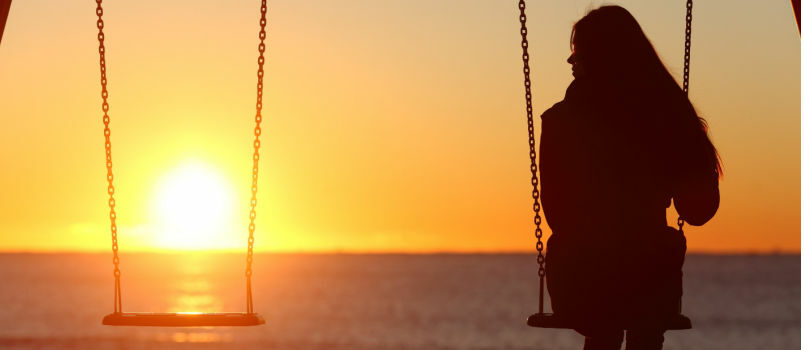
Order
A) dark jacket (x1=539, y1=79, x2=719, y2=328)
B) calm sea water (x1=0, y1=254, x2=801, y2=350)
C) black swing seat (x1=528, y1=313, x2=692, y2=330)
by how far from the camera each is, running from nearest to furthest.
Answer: dark jacket (x1=539, y1=79, x2=719, y2=328) < black swing seat (x1=528, y1=313, x2=692, y2=330) < calm sea water (x1=0, y1=254, x2=801, y2=350)

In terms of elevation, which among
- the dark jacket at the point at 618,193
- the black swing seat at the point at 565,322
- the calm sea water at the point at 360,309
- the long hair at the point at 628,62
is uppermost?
the long hair at the point at 628,62

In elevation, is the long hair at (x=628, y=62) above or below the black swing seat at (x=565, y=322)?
above

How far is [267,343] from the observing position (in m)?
31.9

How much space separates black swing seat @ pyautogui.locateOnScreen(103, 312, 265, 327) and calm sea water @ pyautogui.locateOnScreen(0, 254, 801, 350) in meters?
19.5

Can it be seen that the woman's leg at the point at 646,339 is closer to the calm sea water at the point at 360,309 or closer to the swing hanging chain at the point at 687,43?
the swing hanging chain at the point at 687,43

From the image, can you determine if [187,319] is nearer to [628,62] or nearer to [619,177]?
[619,177]

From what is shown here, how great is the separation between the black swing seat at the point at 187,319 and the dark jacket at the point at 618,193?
182cm

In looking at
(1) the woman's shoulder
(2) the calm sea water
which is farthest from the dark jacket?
(2) the calm sea water

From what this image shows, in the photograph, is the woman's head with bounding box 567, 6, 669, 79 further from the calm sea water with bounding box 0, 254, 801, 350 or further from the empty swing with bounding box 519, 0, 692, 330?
the calm sea water with bounding box 0, 254, 801, 350

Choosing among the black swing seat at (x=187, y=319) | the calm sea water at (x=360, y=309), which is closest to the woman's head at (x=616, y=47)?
the black swing seat at (x=187, y=319)

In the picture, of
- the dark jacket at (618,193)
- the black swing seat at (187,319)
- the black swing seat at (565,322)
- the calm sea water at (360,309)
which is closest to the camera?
the dark jacket at (618,193)

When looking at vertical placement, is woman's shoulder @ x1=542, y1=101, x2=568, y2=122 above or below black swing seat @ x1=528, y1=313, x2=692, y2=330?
above

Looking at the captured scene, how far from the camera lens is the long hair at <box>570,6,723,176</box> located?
561 centimetres

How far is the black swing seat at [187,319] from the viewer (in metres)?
6.78
